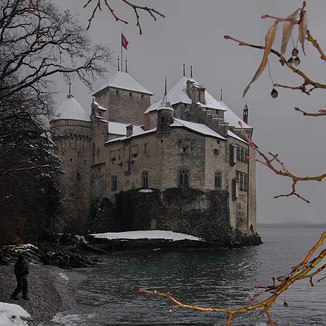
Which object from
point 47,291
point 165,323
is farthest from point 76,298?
point 165,323

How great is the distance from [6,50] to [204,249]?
3746 cm

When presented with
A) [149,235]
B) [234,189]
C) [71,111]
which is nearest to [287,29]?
[149,235]

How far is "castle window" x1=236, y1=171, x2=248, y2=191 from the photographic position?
59188 millimetres

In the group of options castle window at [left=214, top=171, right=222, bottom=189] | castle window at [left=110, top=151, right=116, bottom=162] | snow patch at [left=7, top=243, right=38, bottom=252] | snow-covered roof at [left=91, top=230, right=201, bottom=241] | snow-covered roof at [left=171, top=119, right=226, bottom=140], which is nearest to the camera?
snow patch at [left=7, top=243, right=38, bottom=252]

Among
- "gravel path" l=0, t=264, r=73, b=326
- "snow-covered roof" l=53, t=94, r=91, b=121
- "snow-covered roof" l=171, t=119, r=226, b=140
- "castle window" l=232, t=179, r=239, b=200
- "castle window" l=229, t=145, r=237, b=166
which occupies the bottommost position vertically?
"gravel path" l=0, t=264, r=73, b=326

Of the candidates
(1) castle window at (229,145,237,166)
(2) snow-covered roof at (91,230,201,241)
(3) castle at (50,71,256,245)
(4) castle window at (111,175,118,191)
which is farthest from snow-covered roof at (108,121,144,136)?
(2) snow-covered roof at (91,230,201,241)

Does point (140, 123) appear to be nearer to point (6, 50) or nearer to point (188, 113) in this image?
point (188, 113)

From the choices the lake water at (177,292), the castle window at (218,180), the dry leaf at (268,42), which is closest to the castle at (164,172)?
the castle window at (218,180)

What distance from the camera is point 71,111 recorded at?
6619 cm

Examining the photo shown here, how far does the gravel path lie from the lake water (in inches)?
19.0

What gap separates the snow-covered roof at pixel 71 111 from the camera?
214 ft

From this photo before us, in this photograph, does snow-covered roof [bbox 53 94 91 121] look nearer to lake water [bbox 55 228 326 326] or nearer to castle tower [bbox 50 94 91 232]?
castle tower [bbox 50 94 91 232]

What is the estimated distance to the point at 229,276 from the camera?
27.6 metres

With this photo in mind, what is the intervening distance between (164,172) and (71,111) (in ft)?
61.2
